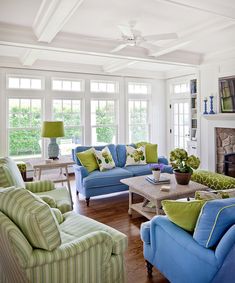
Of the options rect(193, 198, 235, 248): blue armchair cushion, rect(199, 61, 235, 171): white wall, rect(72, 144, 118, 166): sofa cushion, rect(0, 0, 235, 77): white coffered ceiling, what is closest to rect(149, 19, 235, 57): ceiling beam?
rect(0, 0, 235, 77): white coffered ceiling

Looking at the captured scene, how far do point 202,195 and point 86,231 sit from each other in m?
1.03

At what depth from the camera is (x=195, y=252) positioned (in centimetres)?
172

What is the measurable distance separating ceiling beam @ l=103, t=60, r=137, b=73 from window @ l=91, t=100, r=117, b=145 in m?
0.89

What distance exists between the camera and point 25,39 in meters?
3.83

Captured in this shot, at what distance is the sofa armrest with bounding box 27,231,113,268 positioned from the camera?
1.67m

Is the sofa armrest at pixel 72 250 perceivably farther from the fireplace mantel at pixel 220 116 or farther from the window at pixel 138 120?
the window at pixel 138 120

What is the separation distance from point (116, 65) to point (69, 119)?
1.78 m

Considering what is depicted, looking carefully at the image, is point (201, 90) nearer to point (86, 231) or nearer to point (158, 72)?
point (158, 72)

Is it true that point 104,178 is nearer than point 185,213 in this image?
No

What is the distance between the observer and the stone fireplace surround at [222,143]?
17.9ft

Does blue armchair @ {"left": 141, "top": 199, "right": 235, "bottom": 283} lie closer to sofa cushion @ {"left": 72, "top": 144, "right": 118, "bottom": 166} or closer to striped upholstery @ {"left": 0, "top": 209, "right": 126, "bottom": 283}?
striped upholstery @ {"left": 0, "top": 209, "right": 126, "bottom": 283}

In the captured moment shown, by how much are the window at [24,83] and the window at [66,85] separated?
0.36m

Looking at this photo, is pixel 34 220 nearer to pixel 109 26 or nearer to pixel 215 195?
pixel 215 195

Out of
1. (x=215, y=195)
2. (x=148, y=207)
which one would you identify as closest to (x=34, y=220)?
(x=215, y=195)
